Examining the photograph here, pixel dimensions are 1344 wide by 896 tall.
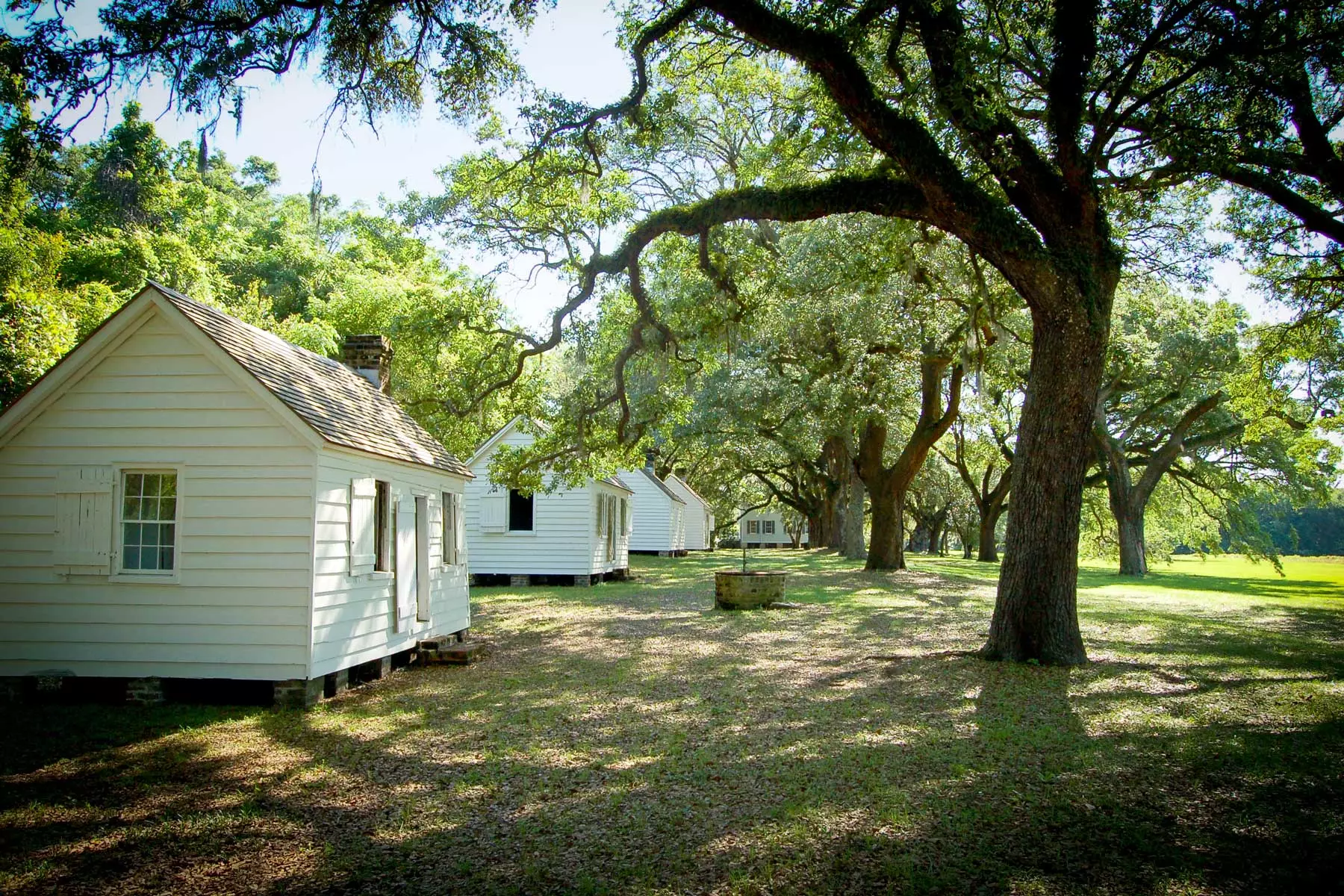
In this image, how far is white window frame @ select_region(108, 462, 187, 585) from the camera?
8.36 metres

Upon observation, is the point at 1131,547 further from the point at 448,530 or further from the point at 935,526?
the point at 935,526

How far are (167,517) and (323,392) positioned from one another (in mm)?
2178

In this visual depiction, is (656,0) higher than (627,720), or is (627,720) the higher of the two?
(656,0)

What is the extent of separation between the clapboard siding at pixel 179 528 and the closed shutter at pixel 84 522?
0.11 meters

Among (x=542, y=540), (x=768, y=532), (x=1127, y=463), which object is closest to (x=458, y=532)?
(x=542, y=540)

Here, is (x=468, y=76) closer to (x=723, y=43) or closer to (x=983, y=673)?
(x=723, y=43)

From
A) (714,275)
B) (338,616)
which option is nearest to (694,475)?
(714,275)

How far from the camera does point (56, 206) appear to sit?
38500mm

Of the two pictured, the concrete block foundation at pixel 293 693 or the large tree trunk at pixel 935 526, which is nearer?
the concrete block foundation at pixel 293 693

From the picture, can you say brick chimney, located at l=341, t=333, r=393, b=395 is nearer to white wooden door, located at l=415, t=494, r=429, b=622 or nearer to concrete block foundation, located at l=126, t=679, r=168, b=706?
white wooden door, located at l=415, t=494, r=429, b=622

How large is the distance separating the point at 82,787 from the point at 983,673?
8422mm

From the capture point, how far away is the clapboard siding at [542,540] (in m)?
23.1

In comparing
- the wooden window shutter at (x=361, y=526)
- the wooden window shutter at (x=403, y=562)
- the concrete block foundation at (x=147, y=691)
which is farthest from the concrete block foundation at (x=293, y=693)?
the wooden window shutter at (x=403, y=562)

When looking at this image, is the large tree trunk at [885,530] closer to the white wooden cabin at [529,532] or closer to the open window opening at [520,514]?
the white wooden cabin at [529,532]
